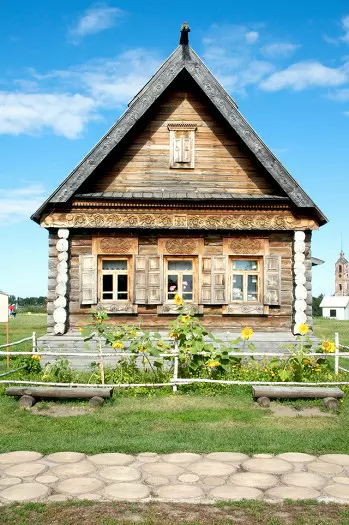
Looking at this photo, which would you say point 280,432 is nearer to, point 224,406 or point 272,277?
point 224,406

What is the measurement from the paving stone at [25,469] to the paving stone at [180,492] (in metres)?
1.29

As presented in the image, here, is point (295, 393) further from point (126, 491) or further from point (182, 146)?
point (182, 146)

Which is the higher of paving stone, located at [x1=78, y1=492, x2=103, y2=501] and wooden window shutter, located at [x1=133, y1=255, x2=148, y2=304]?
wooden window shutter, located at [x1=133, y1=255, x2=148, y2=304]

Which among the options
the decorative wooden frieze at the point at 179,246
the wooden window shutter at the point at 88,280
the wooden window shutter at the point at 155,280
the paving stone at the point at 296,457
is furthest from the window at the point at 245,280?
the paving stone at the point at 296,457

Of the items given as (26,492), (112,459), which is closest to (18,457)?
(112,459)

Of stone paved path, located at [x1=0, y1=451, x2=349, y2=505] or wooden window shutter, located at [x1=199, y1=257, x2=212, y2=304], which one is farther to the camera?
wooden window shutter, located at [x1=199, y1=257, x2=212, y2=304]

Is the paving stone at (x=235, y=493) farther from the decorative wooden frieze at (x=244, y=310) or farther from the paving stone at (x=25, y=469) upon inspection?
the decorative wooden frieze at (x=244, y=310)

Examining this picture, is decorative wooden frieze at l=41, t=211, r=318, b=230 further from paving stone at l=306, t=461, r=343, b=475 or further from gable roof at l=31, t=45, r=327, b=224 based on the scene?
paving stone at l=306, t=461, r=343, b=475

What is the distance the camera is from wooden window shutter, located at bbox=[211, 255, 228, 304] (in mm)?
13094

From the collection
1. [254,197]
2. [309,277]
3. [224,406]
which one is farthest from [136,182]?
[224,406]

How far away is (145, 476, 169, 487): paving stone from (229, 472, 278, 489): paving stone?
0.63m

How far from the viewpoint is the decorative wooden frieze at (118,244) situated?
43.1 feet

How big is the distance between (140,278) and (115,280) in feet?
2.15

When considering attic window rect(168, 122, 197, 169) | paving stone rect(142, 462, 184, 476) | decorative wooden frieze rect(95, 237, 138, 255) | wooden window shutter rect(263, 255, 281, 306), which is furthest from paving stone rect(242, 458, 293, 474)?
attic window rect(168, 122, 197, 169)
